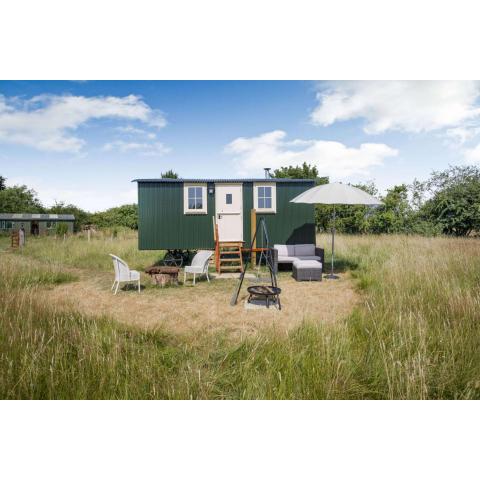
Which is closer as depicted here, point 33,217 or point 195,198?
point 195,198

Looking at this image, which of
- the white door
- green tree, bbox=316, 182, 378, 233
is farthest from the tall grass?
green tree, bbox=316, 182, 378, 233

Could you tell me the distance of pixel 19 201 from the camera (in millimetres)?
35094

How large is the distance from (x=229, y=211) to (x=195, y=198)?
1247 mm

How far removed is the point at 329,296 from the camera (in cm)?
568

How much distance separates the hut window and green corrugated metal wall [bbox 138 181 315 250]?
0.46ft

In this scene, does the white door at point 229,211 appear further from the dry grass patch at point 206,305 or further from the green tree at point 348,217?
the green tree at point 348,217

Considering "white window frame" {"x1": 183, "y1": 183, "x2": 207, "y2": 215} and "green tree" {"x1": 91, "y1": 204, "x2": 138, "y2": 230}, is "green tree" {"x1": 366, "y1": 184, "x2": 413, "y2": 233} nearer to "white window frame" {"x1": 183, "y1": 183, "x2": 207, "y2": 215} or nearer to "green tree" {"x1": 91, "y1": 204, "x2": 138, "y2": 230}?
"white window frame" {"x1": 183, "y1": 183, "x2": 207, "y2": 215}

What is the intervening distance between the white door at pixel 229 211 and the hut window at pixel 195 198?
445 millimetres

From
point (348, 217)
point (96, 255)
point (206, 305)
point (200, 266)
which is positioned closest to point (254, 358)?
point (206, 305)

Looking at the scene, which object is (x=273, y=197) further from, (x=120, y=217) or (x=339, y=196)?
(x=120, y=217)

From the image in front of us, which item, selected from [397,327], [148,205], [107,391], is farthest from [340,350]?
[148,205]

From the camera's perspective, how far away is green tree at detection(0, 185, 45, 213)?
33.9 meters

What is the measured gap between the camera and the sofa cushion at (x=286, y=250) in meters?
8.83

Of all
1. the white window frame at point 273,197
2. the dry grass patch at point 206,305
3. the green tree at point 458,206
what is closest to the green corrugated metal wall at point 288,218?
the white window frame at point 273,197
